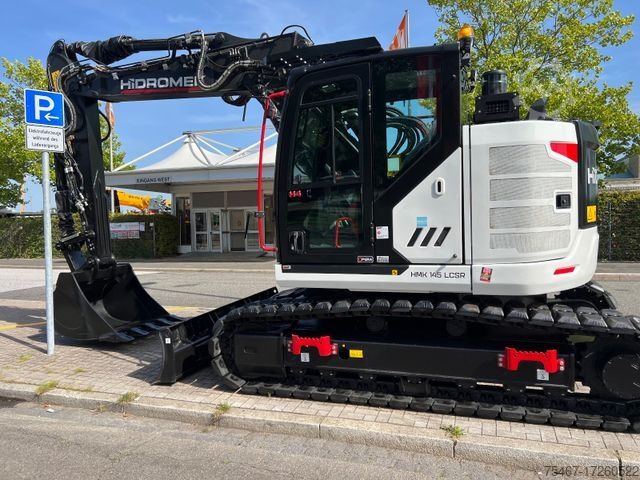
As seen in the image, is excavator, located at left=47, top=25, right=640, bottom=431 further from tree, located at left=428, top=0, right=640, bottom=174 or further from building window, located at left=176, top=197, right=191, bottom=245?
building window, located at left=176, top=197, right=191, bottom=245

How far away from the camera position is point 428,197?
3.92m

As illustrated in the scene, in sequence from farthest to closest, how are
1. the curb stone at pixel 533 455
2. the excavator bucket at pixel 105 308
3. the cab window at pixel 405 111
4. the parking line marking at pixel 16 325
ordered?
the parking line marking at pixel 16 325, the excavator bucket at pixel 105 308, the cab window at pixel 405 111, the curb stone at pixel 533 455

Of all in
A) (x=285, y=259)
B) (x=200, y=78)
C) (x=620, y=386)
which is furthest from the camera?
(x=200, y=78)

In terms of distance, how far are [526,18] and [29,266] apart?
70.8 ft

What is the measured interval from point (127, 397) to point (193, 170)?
1871 centimetres

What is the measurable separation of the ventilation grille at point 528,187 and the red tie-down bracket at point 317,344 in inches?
71.3

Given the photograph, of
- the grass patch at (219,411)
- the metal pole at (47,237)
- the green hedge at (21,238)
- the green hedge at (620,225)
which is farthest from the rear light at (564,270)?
the green hedge at (21,238)

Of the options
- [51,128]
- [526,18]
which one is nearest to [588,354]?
[51,128]

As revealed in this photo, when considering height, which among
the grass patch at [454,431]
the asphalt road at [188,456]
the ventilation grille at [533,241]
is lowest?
the asphalt road at [188,456]

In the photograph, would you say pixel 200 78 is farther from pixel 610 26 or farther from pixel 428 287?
pixel 610 26

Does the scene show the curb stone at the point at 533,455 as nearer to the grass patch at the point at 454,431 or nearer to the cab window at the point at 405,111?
the grass patch at the point at 454,431

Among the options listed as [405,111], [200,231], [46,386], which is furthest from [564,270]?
[200,231]

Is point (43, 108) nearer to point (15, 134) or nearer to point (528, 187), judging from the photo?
point (528, 187)

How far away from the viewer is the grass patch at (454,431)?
361 cm
